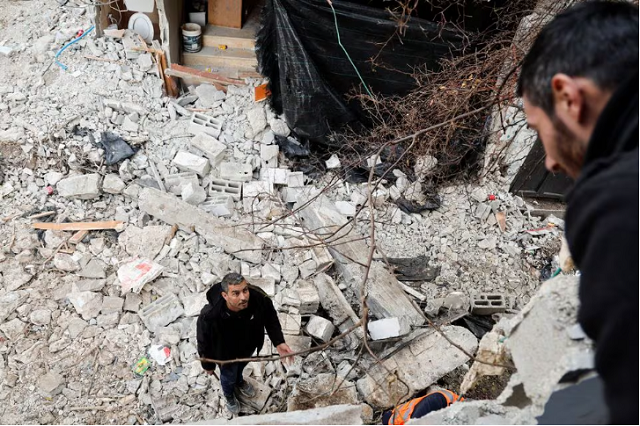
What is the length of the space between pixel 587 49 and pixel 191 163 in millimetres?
6239

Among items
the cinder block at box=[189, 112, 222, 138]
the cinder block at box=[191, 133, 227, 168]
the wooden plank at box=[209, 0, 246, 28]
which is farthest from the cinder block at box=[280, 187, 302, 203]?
the wooden plank at box=[209, 0, 246, 28]

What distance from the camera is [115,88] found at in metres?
7.61

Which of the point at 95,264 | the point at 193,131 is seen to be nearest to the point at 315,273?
the point at 95,264

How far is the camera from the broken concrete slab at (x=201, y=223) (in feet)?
19.9

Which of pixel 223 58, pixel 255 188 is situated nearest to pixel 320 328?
pixel 255 188

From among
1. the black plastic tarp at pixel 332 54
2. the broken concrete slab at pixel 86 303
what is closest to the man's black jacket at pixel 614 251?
the broken concrete slab at pixel 86 303

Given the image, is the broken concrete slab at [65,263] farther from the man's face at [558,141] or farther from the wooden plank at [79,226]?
the man's face at [558,141]

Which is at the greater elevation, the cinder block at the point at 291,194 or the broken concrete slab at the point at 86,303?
the cinder block at the point at 291,194

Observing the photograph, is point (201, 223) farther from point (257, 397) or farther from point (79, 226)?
point (257, 397)

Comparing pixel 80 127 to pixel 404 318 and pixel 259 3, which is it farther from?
pixel 404 318

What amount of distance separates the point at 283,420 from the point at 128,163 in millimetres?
4529

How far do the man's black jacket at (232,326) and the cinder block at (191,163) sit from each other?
3.13m

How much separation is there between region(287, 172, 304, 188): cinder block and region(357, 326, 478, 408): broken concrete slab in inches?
114

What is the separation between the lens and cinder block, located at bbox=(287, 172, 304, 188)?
7.13 meters
